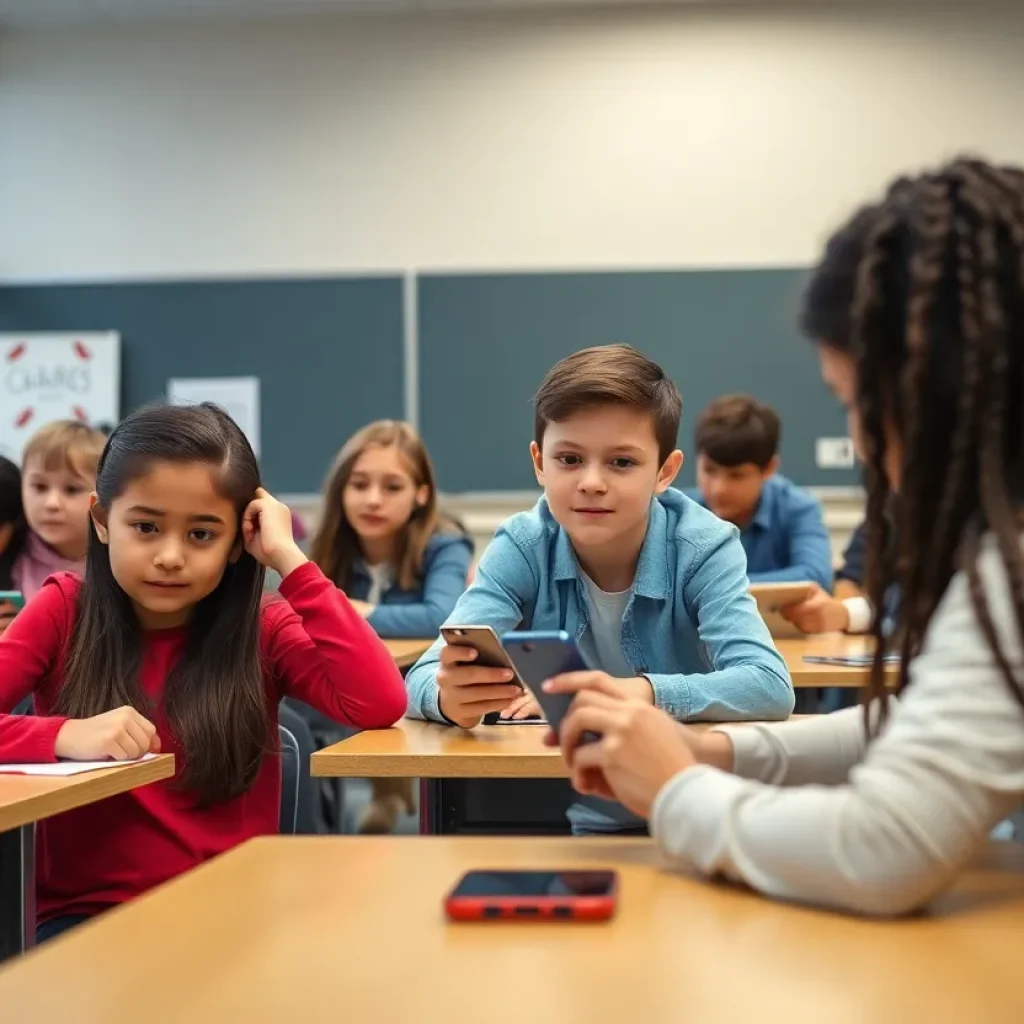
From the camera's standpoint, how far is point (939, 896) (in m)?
0.94

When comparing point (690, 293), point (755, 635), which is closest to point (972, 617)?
point (755, 635)

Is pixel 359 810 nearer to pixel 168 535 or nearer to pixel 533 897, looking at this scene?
pixel 168 535

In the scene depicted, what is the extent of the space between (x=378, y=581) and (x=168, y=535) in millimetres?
2005

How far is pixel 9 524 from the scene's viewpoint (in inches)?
131

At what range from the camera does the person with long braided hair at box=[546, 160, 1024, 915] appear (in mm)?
856

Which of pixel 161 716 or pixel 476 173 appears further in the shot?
pixel 476 173

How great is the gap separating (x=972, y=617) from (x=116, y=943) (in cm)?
62

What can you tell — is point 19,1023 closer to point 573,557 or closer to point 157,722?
Result: point 157,722

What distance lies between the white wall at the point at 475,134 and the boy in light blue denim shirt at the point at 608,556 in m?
3.44

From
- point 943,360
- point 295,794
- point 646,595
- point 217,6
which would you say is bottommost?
point 295,794

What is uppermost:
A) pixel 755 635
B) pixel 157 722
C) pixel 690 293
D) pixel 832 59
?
pixel 832 59

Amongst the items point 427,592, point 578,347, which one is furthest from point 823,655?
point 578,347

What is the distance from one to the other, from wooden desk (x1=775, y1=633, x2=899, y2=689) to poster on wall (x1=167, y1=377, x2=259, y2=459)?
119 inches

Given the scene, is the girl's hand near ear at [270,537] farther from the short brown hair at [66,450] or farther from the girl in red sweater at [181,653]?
the short brown hair at [66,450]
